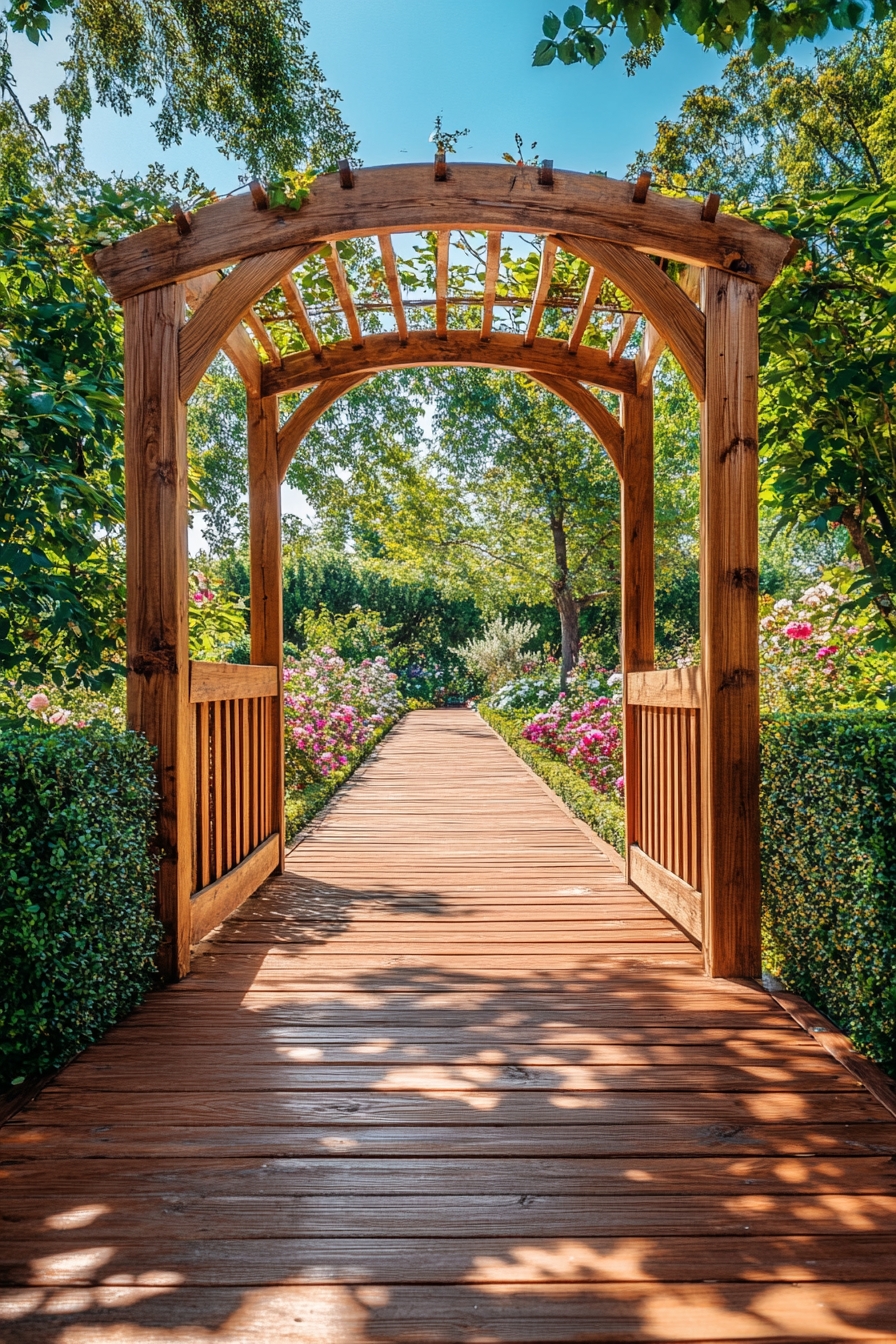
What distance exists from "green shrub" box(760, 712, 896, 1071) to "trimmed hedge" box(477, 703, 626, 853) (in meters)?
1.75

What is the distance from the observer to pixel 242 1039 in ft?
8.04

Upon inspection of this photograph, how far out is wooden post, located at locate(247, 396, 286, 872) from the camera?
4461 millimetres

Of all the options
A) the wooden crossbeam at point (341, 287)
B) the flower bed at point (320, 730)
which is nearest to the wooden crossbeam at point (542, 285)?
the wooden crossbeam at point (341, 287)

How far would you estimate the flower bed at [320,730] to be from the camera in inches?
270

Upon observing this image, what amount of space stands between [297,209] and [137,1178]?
294 cm

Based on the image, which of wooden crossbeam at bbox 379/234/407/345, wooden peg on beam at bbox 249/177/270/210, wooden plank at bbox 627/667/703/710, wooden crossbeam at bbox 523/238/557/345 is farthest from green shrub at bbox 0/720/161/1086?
wooden crossbeam at bbox 523/238/557/345

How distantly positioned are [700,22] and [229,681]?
112 inches

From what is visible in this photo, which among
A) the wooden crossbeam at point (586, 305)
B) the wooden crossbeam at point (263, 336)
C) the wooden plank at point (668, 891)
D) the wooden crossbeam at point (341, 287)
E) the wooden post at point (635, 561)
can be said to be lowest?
the wooden plank at point (668, 891)

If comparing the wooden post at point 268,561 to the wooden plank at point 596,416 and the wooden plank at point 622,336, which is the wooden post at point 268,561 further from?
the wooden plank at point 622,336

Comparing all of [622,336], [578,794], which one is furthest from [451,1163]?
[578,794]

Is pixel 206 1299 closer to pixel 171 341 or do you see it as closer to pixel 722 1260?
pixel 722 1260

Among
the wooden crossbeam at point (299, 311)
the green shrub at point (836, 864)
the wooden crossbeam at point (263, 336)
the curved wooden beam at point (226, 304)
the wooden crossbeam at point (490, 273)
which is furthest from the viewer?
the wooden crossbeam at point (263, 336)

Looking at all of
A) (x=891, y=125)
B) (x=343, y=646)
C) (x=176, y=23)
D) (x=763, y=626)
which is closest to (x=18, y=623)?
(x=763, y=626)

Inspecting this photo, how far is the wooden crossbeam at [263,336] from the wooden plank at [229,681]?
1519mm
